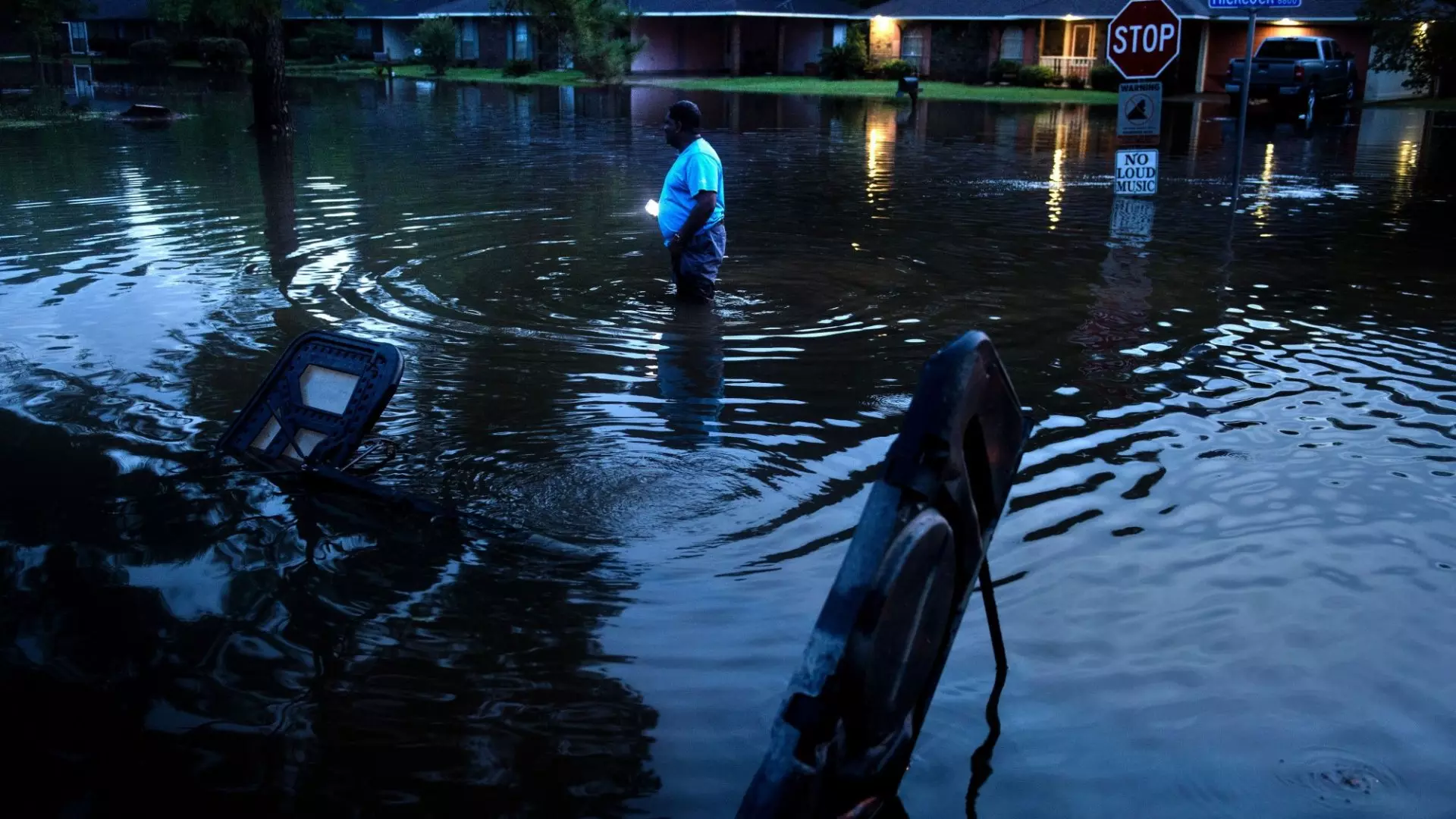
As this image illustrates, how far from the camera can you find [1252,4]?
47.7 ft

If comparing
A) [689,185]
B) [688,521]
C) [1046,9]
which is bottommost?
[688,521]

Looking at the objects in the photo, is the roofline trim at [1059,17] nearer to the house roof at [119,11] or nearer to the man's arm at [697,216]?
the man's arm at [697,216]

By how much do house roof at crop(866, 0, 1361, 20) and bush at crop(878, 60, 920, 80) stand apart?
202 centimetres

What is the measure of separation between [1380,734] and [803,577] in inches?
91.8

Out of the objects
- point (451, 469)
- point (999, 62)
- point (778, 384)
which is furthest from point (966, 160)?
point (999, 62)

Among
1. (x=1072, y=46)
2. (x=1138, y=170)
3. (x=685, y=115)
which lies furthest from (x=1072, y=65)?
(x=685, y=115)

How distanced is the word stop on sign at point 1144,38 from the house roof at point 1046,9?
96.6ft

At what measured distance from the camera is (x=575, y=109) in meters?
36.6

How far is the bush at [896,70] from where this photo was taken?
5409cm

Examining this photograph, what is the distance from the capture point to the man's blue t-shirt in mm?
10383

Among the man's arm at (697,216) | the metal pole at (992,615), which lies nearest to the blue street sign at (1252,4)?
the man's arm at (697,216)

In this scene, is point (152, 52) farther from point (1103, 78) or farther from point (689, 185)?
point (689, 185)

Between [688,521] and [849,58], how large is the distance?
5249 centimetres

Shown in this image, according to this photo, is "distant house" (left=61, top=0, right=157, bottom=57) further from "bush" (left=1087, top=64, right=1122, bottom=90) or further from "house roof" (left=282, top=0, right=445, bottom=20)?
"bush" (left=1087, top=64, right=1122, bottom=90)
